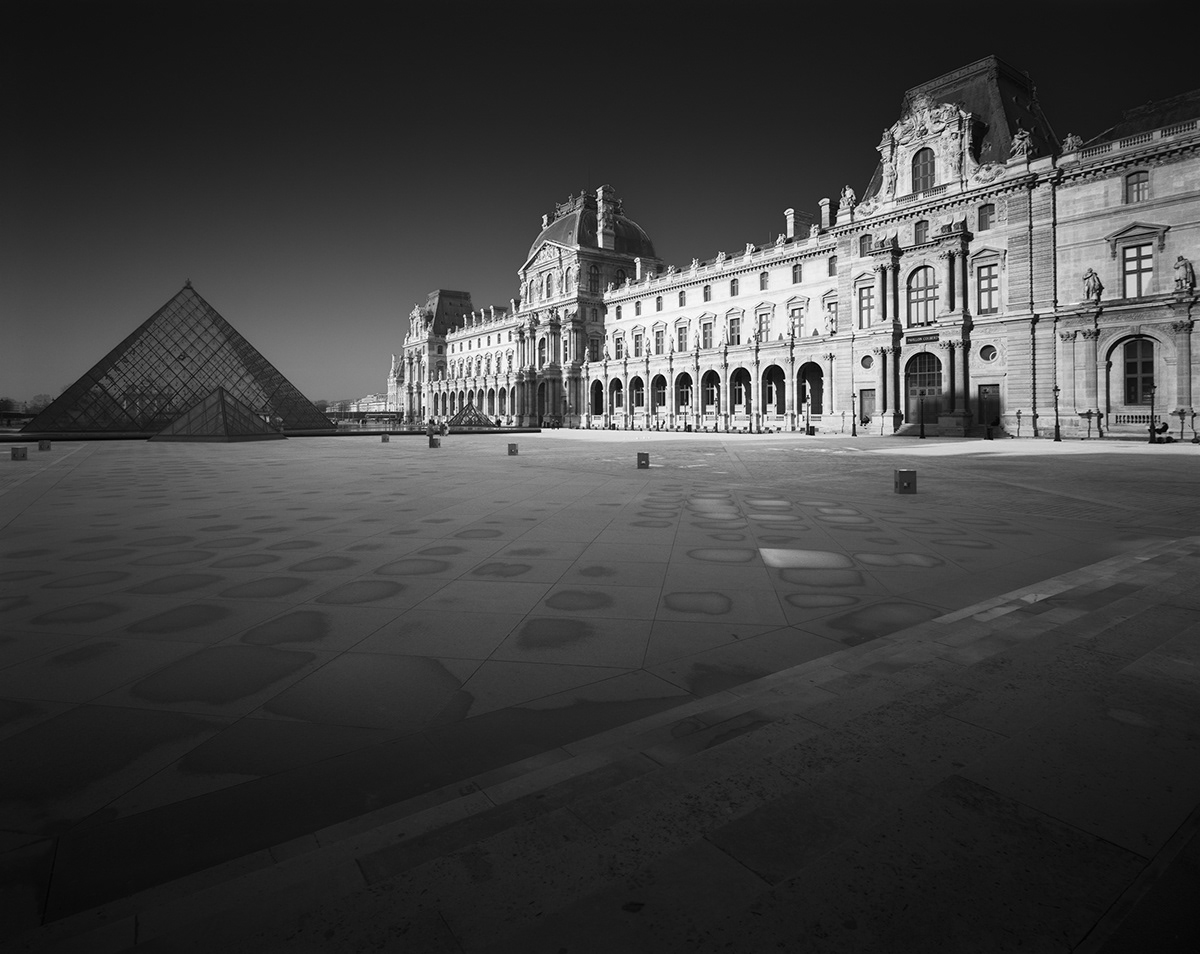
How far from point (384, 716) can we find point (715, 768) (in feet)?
5.34

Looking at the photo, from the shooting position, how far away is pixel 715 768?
262 cm

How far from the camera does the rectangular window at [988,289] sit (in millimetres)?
37875

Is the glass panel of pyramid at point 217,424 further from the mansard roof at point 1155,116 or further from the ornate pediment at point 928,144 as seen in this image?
the mansard roof at point 1155,116

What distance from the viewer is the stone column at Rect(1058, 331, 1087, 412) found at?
3450 centimetres

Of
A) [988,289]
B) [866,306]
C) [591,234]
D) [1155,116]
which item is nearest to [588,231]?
[591,234]

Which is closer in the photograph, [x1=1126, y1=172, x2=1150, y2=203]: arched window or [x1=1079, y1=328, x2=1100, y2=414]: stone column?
[x1=1126, y1=172, x2=1150, y2=203]: arched window

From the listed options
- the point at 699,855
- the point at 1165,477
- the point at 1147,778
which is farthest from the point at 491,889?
the point at 1165,477

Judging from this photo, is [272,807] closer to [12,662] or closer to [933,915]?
[933,915]

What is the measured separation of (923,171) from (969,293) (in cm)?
881

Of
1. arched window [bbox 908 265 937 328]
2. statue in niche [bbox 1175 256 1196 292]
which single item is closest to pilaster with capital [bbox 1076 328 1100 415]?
statue in niche [bbox 1175 256 1196 292]

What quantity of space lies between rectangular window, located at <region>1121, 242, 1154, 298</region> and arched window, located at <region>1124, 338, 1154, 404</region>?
249 cm

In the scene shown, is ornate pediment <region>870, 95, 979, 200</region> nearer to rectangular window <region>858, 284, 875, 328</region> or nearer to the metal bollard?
rectangular window <region>858, 284, 875, 328</region>

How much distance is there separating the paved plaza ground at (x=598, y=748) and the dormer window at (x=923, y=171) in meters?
41.6

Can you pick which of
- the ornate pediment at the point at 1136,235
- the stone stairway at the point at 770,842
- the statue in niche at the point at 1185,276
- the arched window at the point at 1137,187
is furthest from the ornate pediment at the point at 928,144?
the stone stairway at the point at 770,842
